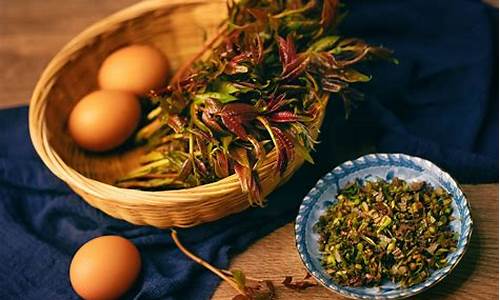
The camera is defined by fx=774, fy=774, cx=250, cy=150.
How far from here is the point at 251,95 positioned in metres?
1.20

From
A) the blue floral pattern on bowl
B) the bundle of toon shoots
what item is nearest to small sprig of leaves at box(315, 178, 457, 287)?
the blue floral pattern on bowl

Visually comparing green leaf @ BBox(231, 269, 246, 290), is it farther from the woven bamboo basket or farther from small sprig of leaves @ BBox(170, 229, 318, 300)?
the woven bamboo basket

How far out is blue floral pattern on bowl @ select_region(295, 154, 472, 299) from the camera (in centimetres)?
108

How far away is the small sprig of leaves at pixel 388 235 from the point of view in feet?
3.59

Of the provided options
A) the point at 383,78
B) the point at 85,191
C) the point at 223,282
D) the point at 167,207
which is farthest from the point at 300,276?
the point at 383,78

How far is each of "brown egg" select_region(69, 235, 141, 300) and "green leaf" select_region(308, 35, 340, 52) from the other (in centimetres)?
44

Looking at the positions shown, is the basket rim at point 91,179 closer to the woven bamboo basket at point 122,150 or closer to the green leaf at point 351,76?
the woven bamboo basket at point 122,150

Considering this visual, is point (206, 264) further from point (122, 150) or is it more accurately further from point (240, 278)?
point (122, 150)

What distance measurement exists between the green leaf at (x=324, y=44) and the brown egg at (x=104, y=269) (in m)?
0.44

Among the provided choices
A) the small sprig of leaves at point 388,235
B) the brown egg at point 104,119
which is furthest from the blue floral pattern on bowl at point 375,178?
the brown egg at point 104,119

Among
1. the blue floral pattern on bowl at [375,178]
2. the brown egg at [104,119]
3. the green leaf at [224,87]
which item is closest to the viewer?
the blue floral pattern on bowl at [375,178]

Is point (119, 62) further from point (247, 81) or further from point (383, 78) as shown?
point (383, 78)

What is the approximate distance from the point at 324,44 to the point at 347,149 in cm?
22

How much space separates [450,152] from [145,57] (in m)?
0.57
